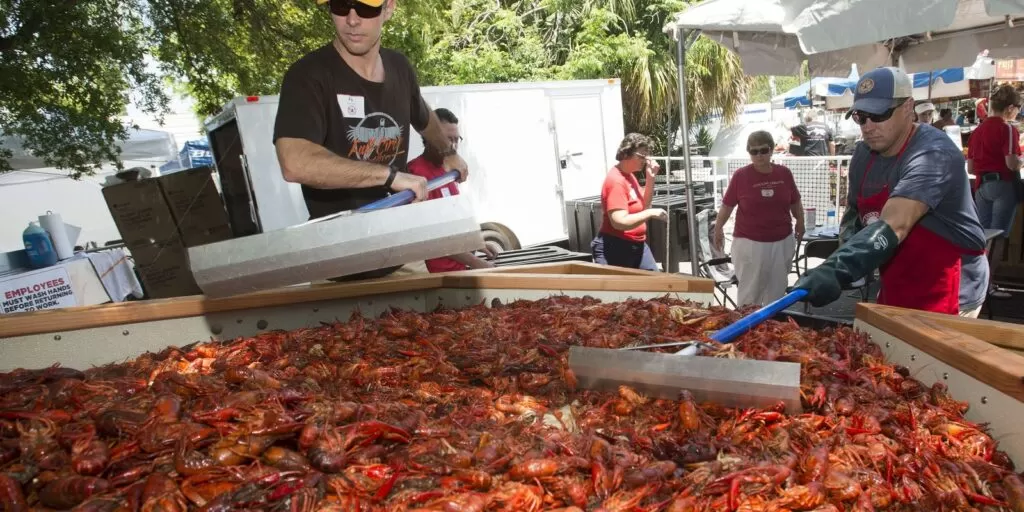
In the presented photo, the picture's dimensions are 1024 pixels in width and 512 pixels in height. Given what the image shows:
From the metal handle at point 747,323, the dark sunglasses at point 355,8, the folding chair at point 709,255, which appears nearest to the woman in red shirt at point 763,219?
the folding chair at point 709,255

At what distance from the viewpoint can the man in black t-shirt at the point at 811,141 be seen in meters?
15.3

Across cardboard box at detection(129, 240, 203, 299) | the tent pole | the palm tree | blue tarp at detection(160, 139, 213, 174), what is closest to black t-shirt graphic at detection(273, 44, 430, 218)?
the tent pole

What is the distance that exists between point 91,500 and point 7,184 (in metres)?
14.3

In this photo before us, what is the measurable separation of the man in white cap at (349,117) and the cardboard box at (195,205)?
21.6 feet

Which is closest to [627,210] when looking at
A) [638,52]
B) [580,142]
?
[580,142]

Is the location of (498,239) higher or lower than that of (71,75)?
lower

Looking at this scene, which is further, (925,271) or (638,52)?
(638,52)

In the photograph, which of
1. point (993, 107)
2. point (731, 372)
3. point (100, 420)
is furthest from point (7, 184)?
point (993, 107)

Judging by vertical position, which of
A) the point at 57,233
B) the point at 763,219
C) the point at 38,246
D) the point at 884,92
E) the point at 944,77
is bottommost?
the point at 763,219

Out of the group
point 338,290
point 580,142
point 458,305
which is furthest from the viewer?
point 580,142

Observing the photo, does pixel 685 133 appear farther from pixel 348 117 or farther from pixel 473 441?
pixel 473 441

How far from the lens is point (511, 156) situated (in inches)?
408

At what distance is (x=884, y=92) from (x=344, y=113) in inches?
115

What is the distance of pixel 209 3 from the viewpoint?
371 inches
